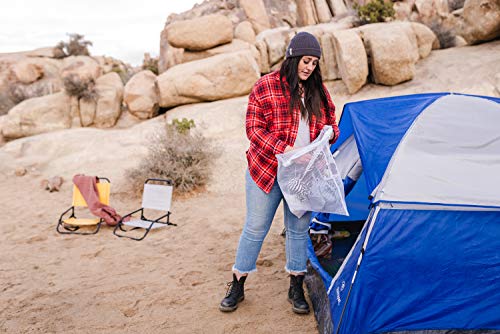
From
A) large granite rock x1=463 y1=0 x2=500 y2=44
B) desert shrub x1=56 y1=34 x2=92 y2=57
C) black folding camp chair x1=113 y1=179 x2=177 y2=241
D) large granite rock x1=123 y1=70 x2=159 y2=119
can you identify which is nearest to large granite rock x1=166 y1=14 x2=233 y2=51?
large granite rock x1=123 y1=70 x2=159 y2=119

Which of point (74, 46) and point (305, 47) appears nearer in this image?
point (305, 47)

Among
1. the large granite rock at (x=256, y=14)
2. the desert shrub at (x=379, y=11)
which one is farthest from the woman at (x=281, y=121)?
the large granite rock at (x=256, y=14)

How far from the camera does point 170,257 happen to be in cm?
447

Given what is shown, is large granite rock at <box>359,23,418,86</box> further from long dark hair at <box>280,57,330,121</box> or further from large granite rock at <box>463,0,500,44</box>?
long dark hair at <box>280,57,330,121</box>

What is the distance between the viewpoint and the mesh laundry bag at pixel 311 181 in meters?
2.59

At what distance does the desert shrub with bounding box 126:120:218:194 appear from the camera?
7230mm

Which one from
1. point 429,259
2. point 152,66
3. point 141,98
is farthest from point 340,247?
point 152,66

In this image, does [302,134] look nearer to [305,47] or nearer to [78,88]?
[305,47]

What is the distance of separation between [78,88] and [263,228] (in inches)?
448

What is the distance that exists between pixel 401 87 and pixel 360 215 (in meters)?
7.07

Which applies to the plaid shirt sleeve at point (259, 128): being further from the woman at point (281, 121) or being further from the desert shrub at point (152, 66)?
the desert shrub at point (152, 66)

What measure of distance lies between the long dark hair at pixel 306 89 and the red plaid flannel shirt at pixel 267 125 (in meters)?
0.04

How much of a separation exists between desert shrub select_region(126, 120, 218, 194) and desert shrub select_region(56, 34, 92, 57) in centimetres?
1915

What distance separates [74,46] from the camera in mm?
23906
